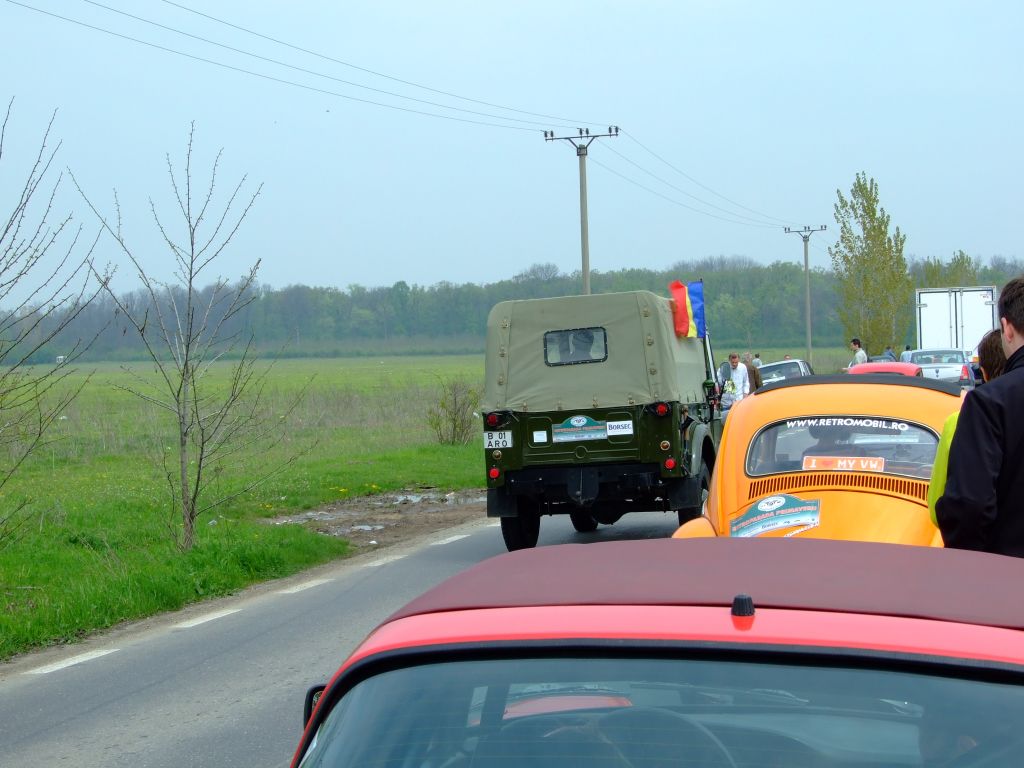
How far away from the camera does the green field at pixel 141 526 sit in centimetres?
985

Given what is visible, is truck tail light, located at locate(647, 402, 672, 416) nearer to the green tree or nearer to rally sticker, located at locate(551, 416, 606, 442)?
rally sticker, located at locate(551, 416, 606, 442)

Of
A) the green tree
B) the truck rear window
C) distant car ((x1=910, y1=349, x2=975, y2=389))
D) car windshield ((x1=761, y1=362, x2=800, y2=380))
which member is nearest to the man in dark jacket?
the truck rear window

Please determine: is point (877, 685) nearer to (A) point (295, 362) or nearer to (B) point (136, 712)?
(B) point (136, 712)

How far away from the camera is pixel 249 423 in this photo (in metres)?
12.4

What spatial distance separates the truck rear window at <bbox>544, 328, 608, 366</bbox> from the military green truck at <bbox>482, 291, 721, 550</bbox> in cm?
1

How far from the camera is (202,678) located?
7.41m

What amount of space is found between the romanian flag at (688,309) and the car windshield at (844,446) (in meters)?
6.45

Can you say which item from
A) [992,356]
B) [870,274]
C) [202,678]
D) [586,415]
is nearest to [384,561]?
[586,415]

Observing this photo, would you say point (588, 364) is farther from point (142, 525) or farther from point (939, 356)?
point (939, 356)

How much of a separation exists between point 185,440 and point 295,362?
108017 millimetres

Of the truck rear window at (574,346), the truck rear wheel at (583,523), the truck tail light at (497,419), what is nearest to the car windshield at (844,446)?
the truck tail light at (497,419)

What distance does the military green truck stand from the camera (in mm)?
12055

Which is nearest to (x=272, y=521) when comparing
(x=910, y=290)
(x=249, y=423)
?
(x=249, y=423)

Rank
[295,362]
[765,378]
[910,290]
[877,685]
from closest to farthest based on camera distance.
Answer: [877,685]
[765,378]
[910,290]
[295,362]
